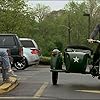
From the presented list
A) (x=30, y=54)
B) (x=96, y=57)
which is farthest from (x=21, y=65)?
(x=96, y=57)

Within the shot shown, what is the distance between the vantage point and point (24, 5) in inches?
2067

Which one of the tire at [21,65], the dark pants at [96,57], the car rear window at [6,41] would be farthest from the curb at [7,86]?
the tire at [21,65]

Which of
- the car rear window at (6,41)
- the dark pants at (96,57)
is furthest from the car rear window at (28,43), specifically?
the dark pants at (96,57)

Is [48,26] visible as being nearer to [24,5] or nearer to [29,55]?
[24,5]

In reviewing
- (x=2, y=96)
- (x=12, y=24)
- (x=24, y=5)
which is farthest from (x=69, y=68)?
(x=24, y=5)

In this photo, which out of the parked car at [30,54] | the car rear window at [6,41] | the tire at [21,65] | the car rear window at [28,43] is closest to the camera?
the car rear window at [6,41]

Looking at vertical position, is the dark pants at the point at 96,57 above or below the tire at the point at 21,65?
above

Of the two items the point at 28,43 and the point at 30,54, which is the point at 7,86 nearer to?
the point at 30,54

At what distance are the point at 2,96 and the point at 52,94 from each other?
1.20 meters

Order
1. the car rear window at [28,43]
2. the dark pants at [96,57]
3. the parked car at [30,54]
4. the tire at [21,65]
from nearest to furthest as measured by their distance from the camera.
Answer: the dark pants at [96,57]
the tire at [21,65]
the parked car at [30,54]
the car rear window at [28,43]

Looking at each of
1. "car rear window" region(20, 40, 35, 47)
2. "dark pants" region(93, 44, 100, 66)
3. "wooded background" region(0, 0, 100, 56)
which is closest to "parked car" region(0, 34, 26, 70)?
"car rear window" region(20, 40, 35, 47)

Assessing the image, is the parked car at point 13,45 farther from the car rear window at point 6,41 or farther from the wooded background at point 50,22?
the wooded background at point 50,22

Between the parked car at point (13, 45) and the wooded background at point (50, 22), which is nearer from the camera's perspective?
the parked car at point (13, 45)

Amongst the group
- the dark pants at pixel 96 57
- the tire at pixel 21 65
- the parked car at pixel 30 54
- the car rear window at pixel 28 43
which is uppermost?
the dark pants at pixel 96 57
